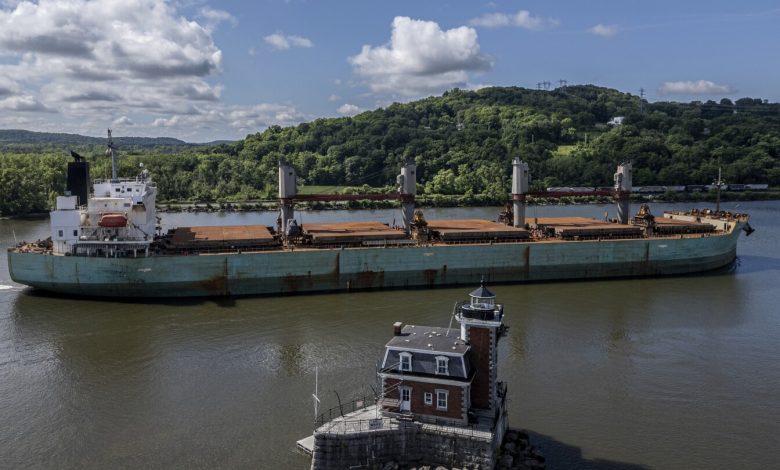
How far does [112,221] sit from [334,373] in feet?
62.0

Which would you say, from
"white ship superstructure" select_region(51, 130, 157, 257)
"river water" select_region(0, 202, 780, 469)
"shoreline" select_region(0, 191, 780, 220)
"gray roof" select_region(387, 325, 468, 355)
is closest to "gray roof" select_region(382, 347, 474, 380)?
"gray roof" select_region(387, 325, 468, 355)

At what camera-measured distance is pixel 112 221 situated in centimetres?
3453

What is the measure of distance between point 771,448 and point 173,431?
751 inches

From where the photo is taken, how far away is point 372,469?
51.4ft

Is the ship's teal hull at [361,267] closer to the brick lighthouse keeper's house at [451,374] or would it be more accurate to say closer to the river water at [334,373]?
the river water at [334,373]

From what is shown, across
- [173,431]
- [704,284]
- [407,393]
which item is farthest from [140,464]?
[704,284]

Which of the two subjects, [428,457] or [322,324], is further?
[322,324]

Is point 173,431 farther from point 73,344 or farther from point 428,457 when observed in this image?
point 73,344

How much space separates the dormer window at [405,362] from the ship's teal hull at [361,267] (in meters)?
21.8

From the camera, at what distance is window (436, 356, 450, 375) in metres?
16.1

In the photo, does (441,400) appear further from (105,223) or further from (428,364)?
(105,223)

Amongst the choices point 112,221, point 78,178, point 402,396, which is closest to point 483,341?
point 402,396

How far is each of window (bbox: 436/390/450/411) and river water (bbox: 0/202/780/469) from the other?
12.4ft

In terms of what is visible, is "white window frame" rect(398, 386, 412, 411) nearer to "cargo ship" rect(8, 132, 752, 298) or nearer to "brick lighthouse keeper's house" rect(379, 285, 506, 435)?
"brick lighthouse keeper's house" rect(379, 285, 506, 435)
